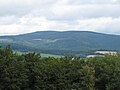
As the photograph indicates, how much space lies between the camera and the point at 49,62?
3332 inches

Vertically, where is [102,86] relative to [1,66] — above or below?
below

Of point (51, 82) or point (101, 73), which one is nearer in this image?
point (51, 82)

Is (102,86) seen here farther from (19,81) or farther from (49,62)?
(19,81)

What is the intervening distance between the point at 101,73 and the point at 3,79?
2266 centimetres

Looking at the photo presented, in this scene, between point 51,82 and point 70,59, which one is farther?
point 70,59

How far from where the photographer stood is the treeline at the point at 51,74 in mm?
75750

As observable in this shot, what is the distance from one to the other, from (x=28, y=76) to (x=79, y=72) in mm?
10637

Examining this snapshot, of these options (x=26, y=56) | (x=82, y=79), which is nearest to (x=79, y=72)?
(x=82, y=79)

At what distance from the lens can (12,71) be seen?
2990 inches

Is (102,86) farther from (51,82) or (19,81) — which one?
(19,81)

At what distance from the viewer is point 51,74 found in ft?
259

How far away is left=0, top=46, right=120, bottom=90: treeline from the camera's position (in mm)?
75750

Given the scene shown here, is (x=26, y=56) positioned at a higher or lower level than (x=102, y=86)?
higher

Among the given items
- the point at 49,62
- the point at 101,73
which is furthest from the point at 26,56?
the point at 101,73
